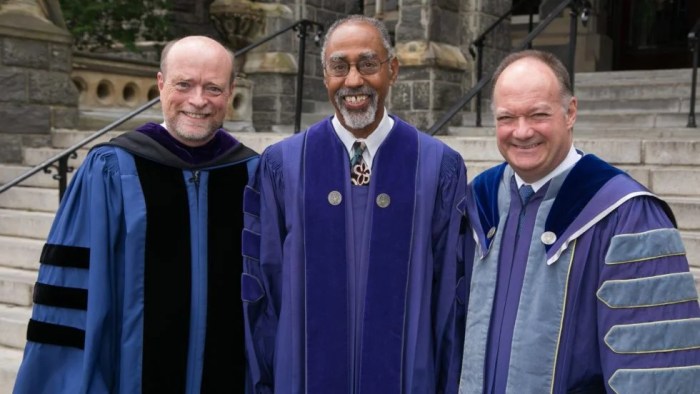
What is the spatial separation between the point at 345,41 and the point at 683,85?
6667mm

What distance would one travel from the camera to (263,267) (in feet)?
9.43

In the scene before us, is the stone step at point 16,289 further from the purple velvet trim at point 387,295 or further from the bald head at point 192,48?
the purple velvet trim at point 387,295

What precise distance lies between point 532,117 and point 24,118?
6266 millimetres

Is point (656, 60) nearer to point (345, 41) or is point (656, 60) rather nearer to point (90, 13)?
Answer: point (90, 13)

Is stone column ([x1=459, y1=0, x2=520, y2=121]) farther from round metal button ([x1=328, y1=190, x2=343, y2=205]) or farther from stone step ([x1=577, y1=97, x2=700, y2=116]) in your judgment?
round metal button ([x1=328, y1=190, x2=343, y2=205])

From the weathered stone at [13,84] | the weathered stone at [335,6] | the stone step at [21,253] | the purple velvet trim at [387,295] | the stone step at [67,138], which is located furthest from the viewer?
the weathered stone at [335,6]

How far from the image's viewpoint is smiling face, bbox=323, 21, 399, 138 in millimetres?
2781

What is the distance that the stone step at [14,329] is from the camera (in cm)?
529

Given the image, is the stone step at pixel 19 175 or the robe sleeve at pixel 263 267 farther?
the stone step at pixel 19 175

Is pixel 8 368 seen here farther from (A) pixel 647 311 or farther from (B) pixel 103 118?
(A) pixel 647 311

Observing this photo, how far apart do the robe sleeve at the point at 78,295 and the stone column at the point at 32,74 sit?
16.9 feet

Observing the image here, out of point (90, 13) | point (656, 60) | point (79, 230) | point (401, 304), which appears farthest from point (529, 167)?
point (656, 60)

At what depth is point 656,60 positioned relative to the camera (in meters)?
13.1

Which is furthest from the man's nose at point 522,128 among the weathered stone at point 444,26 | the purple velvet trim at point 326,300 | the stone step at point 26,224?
the weathered stone at point 444,26
